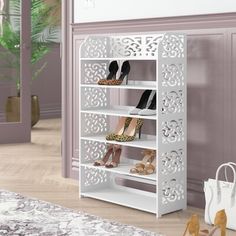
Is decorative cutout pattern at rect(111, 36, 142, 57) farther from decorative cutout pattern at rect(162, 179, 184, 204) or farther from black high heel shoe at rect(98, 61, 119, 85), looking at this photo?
decorative cutout pattern at rect(162, 179, 184, 204)

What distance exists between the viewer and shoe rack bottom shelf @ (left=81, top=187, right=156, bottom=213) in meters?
3.49

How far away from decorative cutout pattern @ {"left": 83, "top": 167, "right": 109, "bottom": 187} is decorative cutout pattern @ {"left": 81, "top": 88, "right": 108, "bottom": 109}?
44 centimetres

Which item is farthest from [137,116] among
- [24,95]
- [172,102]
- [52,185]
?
[24,95]

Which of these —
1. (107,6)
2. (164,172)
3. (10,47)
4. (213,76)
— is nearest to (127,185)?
(164,172)

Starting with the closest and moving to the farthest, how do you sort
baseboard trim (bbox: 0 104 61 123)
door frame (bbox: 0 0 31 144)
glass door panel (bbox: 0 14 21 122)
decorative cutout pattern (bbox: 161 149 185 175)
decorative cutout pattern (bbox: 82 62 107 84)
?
decorative cutout pattern (bbox: 161 149 185 175) → decorative cutout pattern (bbox: 82 62 107 84) → glass door panel (bbox: 0 14 21 122) → door frame (bbox: 0 0 31 144) → baseboard trim (bbox: 0 104 61 123)

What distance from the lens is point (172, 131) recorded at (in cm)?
342

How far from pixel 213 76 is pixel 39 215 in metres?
1.32

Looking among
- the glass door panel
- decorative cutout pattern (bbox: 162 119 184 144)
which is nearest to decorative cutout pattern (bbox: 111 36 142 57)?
decorative cutout pattern (bbox: 162 119 184 144)

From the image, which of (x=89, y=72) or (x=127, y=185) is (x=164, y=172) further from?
(x=89, y=72)

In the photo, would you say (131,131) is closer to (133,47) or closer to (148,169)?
(148,169)

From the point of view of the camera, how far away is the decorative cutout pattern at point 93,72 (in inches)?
153

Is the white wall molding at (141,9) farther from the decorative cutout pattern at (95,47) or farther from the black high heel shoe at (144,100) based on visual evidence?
the black high heel shoe at (144,100)

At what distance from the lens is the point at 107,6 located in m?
4.09

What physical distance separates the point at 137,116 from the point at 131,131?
0.27 metres
